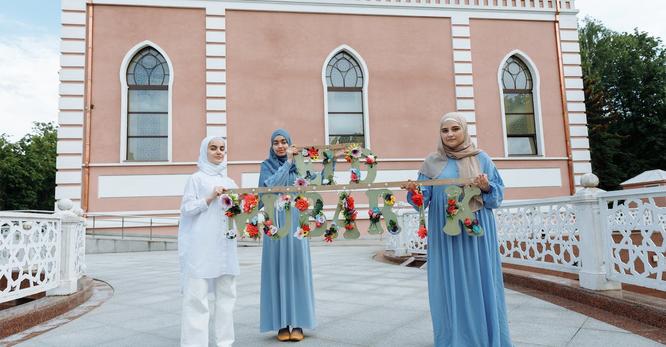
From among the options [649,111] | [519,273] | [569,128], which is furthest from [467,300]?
[649,111]

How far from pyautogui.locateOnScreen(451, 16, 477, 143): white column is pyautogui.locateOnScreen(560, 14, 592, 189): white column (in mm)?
3085

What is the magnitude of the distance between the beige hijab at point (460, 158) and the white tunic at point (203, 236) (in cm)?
152

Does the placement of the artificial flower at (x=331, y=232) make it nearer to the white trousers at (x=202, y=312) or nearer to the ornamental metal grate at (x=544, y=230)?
the white trousers at (x=202, y=312)

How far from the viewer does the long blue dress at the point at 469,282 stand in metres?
2.97

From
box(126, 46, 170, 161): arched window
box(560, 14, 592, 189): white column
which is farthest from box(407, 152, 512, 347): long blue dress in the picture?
box(560, 14, 592, 189): white column

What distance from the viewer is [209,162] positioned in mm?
3363

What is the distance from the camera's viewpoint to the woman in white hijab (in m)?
3.09

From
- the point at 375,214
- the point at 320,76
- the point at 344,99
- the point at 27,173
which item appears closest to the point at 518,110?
the point at 344,99

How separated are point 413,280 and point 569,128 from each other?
33.0 ft

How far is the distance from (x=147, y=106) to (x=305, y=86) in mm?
4397

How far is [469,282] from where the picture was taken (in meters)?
3.03

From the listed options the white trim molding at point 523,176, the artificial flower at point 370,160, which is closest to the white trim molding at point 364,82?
the white trim molding at point 523,176

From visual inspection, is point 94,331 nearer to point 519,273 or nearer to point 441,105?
point 519,273

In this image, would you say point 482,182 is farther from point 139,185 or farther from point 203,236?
point 139,185
